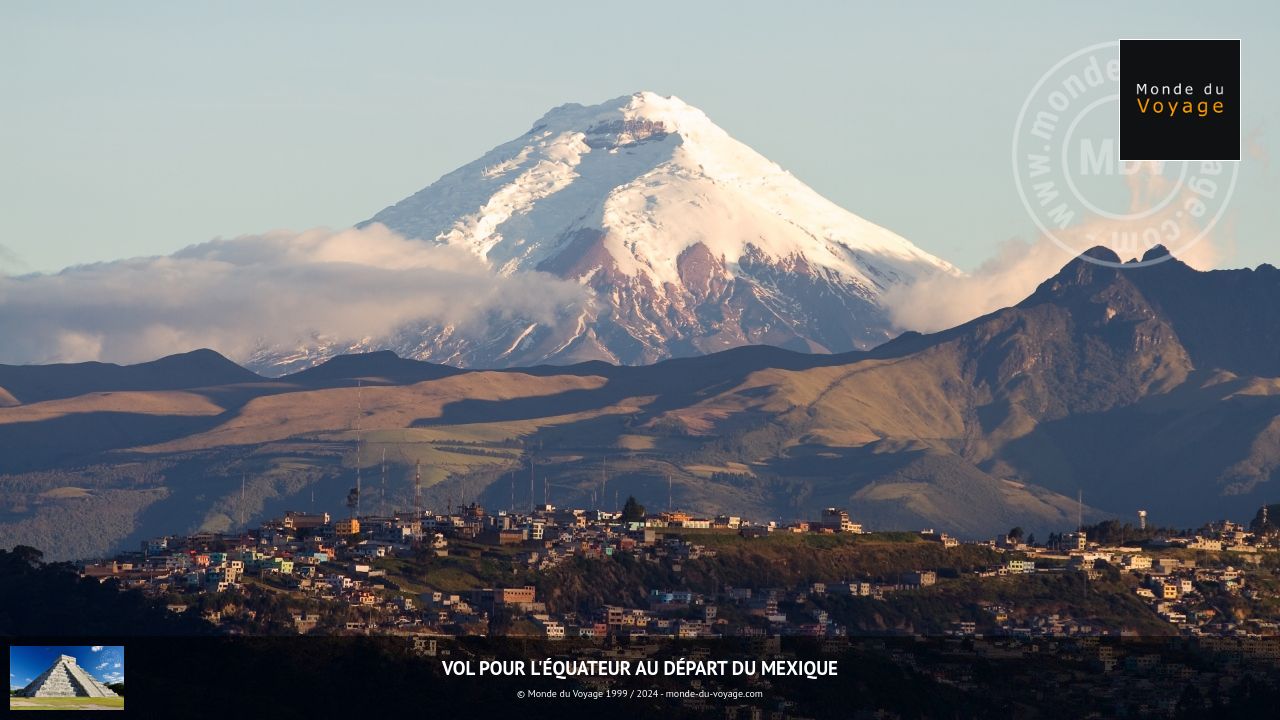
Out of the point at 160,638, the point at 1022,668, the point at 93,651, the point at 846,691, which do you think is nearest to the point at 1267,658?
the point at 1022,668

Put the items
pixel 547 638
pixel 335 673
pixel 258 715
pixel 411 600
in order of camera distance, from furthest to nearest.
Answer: pixel 411 600
pixel 547 638
pixel 335 673
pixel 258 715

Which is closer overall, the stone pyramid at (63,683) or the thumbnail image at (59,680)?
the thumbnail image at (59,680)

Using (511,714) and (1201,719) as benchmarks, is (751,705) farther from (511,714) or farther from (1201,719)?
(1201,719)

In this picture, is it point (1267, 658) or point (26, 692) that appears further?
point (1267, 658)

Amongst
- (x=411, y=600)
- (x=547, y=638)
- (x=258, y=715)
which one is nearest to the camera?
(x=258, y=715)

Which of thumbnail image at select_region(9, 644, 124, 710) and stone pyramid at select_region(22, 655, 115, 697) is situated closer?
thumbnail image at select_region(9, 644, 124, 710)

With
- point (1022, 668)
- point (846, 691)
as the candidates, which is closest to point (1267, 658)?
point (1022, 668)

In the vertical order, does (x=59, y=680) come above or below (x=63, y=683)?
above
